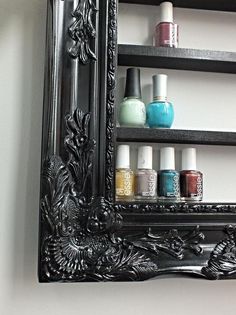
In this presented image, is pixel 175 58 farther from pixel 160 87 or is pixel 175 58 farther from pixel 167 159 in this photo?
pixel 167 159

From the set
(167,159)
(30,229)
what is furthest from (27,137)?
(167,159)

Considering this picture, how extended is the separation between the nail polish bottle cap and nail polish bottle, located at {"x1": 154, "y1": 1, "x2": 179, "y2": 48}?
7 centimetres

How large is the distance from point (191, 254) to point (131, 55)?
16.5 inches

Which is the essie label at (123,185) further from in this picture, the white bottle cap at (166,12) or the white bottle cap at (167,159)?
the white bottle cap at (166,12)

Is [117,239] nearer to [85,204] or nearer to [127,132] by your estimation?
[85,204]

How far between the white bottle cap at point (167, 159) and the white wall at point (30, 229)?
0.78 feet

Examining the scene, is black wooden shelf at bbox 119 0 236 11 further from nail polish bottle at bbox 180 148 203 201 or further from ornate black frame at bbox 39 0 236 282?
nail polish bottle at bbox 180 148 203 201

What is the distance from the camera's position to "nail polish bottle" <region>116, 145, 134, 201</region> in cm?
79

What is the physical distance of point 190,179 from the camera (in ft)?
2.63

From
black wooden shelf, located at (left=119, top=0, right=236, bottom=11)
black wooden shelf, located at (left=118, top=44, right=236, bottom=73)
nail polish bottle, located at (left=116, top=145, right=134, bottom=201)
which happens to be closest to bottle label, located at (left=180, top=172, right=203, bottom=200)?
nail polish bottle, located at (left=116, top=145, right=134, bottom=201)

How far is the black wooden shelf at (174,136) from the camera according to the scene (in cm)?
79

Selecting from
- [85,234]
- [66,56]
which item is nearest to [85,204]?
[85,234]

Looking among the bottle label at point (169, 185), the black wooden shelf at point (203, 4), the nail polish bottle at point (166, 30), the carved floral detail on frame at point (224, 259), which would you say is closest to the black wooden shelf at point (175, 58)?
the nail polish bottle at point (166, 30)

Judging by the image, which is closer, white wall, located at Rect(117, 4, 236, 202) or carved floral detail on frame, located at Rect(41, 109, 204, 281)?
carved floral detail on frame, located at Rect(41, 109, 204, 281)
